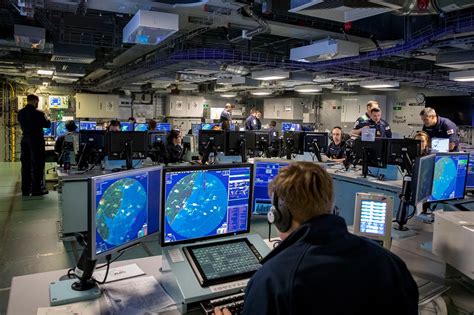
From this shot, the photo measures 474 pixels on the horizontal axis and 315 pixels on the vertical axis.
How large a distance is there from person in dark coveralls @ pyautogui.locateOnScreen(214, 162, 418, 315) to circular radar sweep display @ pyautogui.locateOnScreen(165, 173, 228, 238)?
0.69m

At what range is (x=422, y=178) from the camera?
2.52 m

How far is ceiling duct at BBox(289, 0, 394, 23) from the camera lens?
9.23ft

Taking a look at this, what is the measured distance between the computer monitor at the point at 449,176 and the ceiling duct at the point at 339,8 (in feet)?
4.06

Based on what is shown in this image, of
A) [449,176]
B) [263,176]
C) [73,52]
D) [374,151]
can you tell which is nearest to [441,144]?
[374,151]

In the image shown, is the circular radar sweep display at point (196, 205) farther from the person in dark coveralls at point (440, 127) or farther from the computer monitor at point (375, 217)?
the person in dark coveralls at point (440, 127)

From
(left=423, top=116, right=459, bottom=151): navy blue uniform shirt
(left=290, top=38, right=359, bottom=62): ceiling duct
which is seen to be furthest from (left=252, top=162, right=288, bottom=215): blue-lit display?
(left=423, top=116, right=459, bottom=151): navy blue uniform shirt

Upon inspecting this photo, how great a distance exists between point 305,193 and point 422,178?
1730mm

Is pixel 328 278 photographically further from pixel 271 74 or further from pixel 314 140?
pixel 271 74

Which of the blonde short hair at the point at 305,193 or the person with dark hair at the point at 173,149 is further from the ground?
the blonde short hair at the point at 305,193

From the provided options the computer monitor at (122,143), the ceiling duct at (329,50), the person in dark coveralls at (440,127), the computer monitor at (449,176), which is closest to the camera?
the computer monitor at (449,176)

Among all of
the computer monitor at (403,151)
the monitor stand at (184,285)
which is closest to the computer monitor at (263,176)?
the monitor stand at (184,285)

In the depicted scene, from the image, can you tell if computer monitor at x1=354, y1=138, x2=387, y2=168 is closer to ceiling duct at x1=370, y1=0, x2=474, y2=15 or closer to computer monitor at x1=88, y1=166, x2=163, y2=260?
ceiling duct at x1=370, y1=0, x2=474, y2=15

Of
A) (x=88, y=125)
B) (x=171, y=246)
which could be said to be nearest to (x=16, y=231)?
(x=171, y=246)

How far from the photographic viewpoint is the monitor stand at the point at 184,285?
142 cm
